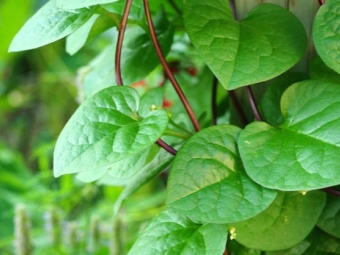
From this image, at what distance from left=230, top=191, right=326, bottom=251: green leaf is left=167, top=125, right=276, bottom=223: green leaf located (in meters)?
0.06

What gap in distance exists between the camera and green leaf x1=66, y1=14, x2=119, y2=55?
55 centimetres

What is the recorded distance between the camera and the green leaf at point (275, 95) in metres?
0.54

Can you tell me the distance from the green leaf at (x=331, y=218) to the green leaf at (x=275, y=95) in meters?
0.11

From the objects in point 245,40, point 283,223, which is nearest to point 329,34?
point 245,40

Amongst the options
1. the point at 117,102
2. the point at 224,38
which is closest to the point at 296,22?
the point at 224,38

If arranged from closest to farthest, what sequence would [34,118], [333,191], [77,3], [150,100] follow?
1. [77,3]
2. [333,191]
3. [150,100]
4. [34,118]

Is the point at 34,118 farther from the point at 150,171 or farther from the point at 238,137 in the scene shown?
the point at 238,137

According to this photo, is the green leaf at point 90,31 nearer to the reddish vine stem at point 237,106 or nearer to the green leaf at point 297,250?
the reddish vine stem at point 237,106

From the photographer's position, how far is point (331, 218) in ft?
1.80

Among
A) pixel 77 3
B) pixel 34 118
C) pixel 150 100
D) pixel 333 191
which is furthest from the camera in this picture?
pixel 34 118

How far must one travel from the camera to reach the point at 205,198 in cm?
46

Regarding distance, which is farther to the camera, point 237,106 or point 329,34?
point 237,106

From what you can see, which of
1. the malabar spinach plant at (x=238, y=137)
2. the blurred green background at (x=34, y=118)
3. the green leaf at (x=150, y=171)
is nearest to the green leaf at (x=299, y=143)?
the malabar spinach plant at (x=238, y=137)

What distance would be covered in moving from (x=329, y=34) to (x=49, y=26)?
0.82 ft
